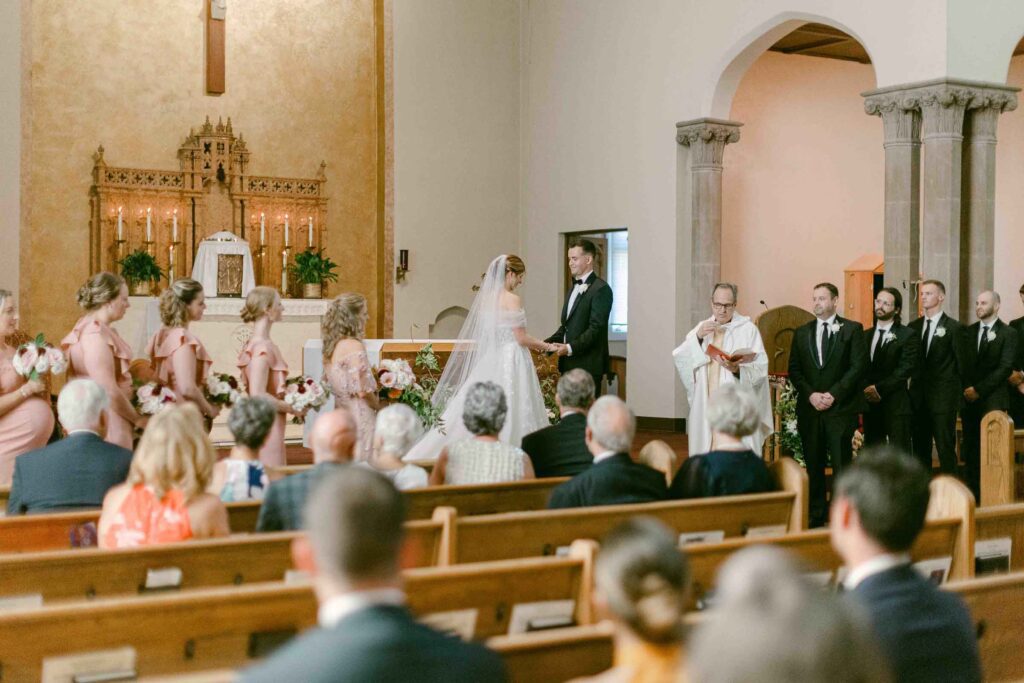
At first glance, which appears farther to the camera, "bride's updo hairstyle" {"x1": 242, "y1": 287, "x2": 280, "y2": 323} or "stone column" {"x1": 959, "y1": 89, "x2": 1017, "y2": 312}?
"stone column" {"x1": 959, "y1": 89, "x2": 1017, "y2": 312}

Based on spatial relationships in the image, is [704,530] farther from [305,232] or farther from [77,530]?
[305,232]

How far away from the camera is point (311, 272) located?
12672 mm

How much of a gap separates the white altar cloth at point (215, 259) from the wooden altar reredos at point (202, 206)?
0.55m

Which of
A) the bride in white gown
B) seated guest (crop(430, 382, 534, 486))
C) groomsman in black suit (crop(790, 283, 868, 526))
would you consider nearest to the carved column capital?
groomsman in black suit (crop(790, 283, 868, 526))

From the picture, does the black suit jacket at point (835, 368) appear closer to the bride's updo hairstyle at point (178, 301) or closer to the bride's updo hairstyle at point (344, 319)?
the bride's updo hairstyle at point (344, 319)

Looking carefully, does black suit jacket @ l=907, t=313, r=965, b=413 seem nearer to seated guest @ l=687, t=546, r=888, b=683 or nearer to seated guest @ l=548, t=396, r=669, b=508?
seated guest @ l=548, t=396, r=669, b=508

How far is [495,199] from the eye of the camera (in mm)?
14148

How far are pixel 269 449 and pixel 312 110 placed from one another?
8.07m

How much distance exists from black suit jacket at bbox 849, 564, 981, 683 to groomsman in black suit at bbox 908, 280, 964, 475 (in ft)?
20.0

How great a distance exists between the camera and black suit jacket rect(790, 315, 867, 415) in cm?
754

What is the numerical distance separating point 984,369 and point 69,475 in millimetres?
6408

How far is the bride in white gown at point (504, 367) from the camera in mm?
→ 7723

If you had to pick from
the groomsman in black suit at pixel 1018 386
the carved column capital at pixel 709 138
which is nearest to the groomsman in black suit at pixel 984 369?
the groomsman in black suit at pixel 1018 386

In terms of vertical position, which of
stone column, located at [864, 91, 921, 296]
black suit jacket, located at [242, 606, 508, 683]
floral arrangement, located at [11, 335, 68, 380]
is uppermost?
stone column, located at [864, 91, 921, 296]
